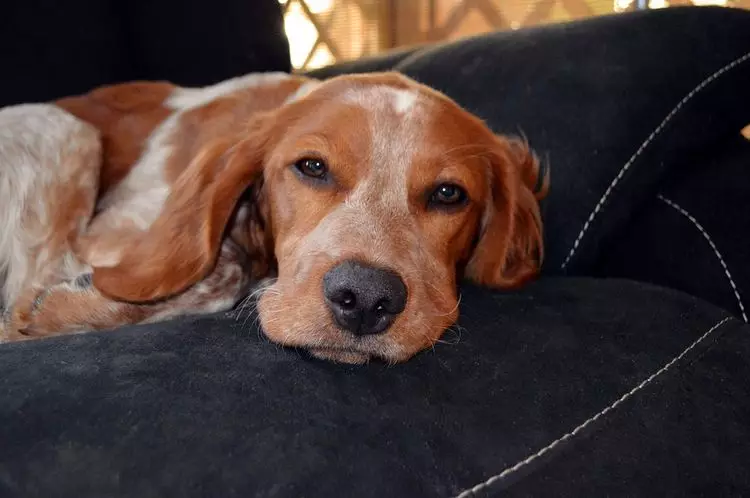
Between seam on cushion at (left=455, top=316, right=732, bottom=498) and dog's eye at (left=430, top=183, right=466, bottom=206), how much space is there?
1.64 feet

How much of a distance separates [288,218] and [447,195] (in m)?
0.31

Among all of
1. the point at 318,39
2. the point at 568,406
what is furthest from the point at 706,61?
the point at 318,39

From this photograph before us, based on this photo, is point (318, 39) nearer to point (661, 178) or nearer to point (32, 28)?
point (32, 28)

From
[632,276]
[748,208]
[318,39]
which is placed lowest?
[318,39]

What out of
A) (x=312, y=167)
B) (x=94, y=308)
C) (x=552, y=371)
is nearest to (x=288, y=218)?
(x=312, y=167)

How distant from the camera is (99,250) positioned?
4.77 feet

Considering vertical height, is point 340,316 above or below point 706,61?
below

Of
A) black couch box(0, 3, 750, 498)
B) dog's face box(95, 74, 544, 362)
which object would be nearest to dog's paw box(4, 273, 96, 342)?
dog's face box(95, 74, 544, 362)

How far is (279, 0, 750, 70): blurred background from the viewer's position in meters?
5.20

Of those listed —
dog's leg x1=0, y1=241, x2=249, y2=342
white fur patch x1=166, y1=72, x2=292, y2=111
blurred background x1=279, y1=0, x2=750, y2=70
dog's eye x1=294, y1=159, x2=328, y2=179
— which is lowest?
blurred background x1=279, y1=0, x2=750, y2=70

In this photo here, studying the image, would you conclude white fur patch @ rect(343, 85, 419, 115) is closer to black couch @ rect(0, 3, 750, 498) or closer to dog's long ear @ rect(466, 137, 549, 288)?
dog's long ear @ rect(466, 137, 549, 288)

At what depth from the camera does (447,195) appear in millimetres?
1331

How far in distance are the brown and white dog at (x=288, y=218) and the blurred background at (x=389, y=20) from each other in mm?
3803

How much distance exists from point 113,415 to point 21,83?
147 cm
